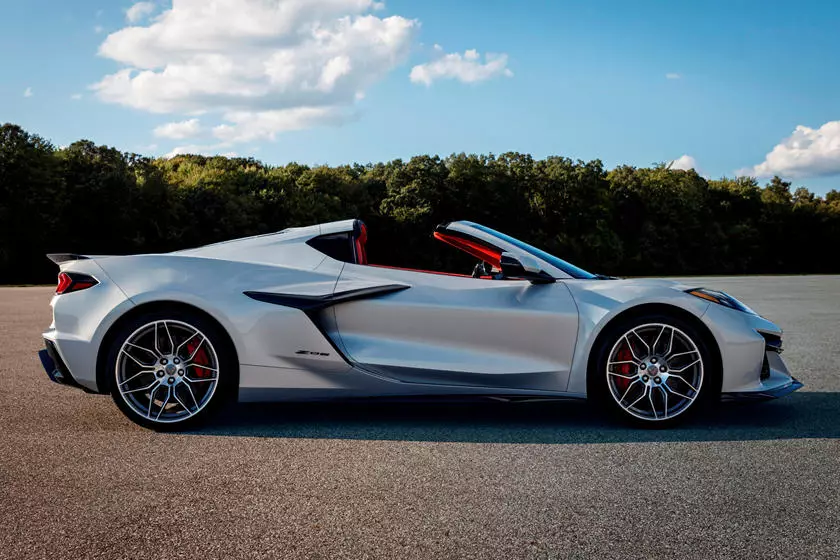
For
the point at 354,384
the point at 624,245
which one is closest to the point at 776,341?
the point at 354,384

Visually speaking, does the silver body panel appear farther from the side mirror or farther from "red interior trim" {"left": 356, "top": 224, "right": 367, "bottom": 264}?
"red interior trim" {"left": 356, "top": 224, "right": 367, "bottom": 264}

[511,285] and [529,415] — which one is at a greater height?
[511,285]

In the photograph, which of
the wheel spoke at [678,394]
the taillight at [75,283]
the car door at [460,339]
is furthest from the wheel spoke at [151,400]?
the wheel spoke at [678,394]

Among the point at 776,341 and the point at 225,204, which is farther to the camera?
the point at 225,204

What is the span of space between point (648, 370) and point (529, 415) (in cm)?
90

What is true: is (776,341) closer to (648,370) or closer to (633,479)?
(648,370)

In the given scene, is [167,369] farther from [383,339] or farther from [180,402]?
[383,339]

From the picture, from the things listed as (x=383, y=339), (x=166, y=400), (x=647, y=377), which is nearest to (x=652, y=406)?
(x=647, y=377)

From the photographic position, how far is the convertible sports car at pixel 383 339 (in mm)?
4867

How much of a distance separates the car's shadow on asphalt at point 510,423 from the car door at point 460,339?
24 cm

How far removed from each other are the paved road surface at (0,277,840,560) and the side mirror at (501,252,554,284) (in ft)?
3.12

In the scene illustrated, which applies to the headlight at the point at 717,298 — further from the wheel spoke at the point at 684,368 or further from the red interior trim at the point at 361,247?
the red interior trim at the point at 361,247

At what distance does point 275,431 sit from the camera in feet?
16.2

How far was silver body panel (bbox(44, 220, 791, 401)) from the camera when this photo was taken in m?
4.86
